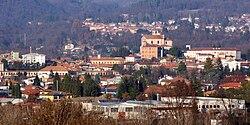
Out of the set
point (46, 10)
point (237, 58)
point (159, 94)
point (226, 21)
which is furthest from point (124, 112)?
point (46, 10)

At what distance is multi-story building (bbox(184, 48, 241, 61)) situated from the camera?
231 feet

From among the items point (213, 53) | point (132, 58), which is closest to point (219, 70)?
point (132, 58)

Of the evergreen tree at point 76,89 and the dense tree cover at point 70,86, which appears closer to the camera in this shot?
the evergreen tree at point 76,89

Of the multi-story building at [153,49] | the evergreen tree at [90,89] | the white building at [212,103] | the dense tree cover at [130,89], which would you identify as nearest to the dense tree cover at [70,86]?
the evergreen tree at [90,89]

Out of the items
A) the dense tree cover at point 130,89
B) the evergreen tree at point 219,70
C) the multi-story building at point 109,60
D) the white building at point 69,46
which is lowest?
the dense tree cover at point 130,89

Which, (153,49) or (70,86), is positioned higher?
(153,49)

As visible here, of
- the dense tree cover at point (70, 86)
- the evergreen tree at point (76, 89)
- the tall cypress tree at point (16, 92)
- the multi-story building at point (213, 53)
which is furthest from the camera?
the multi-story building at point (213, 53)

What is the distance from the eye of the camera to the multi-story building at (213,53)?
7044 centimetres

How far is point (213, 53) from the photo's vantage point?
7319 centimetres

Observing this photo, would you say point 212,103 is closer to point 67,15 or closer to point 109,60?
point 109,60

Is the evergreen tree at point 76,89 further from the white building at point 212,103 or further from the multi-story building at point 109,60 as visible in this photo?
the multi-story building at point 109,60

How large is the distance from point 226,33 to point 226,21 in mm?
10597

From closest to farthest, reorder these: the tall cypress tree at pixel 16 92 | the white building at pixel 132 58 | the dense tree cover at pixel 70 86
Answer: the dense tree cover at pixel 70 86
the tall cypress tree at pixel 16 92
the white building at pixel 132 58

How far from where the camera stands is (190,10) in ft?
419
